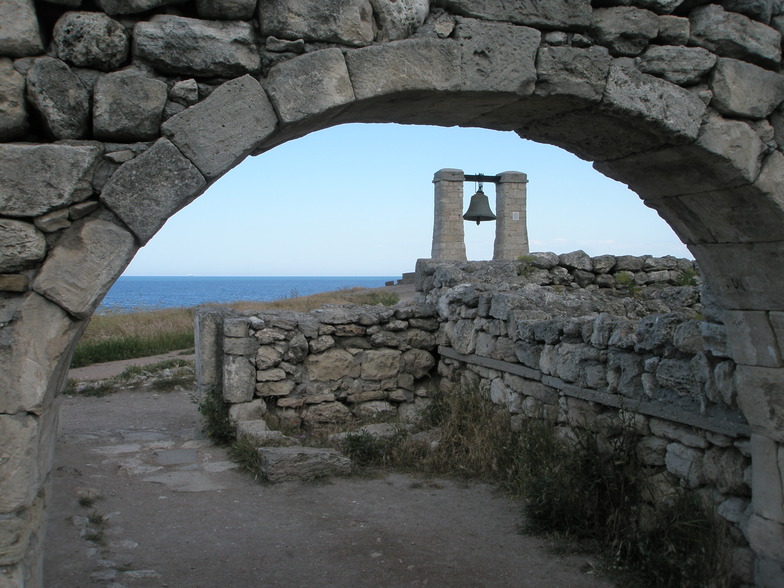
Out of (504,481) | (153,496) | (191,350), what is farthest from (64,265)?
(191,350)

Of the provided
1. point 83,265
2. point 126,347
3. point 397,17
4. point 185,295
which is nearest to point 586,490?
point 397,17

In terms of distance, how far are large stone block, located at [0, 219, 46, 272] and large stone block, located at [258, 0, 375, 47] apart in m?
1.23

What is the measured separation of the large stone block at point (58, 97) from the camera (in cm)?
267

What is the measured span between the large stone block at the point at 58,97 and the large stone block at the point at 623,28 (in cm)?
230

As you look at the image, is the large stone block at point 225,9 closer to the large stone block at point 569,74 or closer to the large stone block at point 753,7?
the large stone block at point 569,74

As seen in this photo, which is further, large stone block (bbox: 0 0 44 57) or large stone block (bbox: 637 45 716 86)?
large stone block (bbox: 637 45 716 86)

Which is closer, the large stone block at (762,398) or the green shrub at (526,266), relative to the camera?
the large stone block at (762,398)

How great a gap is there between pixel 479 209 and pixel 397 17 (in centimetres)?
723

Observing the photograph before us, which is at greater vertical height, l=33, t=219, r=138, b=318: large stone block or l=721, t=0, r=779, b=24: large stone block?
l=721, t=0, r=779, b=24: large stone block

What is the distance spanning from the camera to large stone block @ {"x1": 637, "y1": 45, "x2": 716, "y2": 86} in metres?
3.33

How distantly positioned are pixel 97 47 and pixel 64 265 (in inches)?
34.3

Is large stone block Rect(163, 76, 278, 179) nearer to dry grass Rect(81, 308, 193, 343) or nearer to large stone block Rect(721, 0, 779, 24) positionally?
large stone block Rect(721, 0, 779, 24)

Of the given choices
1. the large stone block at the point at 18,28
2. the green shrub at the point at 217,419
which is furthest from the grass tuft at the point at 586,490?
the large stone block at the point at 18,28

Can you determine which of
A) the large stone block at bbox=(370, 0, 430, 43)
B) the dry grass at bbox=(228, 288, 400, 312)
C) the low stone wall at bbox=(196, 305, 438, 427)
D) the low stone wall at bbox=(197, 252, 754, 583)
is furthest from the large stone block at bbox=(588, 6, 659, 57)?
the dry grass at bbox=(228, 288, 400, 312)
